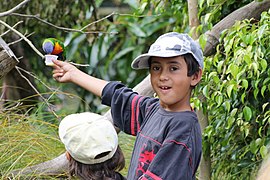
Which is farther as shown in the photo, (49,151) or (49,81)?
(49,81)

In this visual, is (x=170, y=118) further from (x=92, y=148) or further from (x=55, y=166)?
(x=55, y=166)

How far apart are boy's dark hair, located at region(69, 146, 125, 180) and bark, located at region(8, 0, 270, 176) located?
1.02 m

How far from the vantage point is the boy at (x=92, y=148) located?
99.7 inches

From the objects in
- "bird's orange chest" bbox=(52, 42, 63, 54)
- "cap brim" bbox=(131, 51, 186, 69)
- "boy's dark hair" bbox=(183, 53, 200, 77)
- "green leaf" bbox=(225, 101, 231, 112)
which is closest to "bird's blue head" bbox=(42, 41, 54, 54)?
"bird's orange chest" bbox=(52, 42, 63, 54)

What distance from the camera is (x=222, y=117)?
12.7 feet

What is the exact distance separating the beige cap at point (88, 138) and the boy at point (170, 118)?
0.14 meters

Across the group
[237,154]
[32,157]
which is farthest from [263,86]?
[32,157]

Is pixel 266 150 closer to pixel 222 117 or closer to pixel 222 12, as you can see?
pixel 222 117

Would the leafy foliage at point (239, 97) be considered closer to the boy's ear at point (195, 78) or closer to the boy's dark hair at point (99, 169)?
the boy's ear at point (195, 78)

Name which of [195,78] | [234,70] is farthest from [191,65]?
[234,70]

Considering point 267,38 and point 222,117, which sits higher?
point 267,38

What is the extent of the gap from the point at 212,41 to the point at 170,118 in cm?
143

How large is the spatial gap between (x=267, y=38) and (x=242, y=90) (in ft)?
1.47

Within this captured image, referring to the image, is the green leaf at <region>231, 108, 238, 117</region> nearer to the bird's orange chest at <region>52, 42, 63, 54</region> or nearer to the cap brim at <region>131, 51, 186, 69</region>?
the cap brim at <region>131, 51, 186, 69</region>
